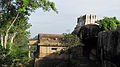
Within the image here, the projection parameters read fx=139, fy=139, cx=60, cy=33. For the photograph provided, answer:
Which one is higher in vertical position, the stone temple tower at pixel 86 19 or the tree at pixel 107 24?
the stone temple tower at pixel 86 19

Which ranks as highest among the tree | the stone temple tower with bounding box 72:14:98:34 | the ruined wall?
the stone temple tower with bounding box 72:14:98:34

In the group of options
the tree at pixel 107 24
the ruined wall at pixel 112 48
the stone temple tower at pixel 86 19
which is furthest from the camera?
the stone temple tower at pixel 86 19

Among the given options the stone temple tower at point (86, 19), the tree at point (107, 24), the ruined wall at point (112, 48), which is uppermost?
the stone temple tower at point (86, 19)

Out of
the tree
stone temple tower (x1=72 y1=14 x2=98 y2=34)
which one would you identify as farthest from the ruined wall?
stone temple tower (x1=72 y1=14 x2=98 y2=34)

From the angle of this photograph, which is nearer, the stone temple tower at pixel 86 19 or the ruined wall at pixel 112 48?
the ruined wall at pixel 112 48

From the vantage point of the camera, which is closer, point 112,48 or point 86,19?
point 112,48

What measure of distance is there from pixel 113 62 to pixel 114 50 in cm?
138

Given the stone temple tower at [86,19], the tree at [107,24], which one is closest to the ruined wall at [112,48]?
the tree at [107,24]

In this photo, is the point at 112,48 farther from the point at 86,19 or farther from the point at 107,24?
the point at 86,19

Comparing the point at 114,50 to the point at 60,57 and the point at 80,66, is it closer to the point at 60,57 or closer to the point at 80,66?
the point at 80,66

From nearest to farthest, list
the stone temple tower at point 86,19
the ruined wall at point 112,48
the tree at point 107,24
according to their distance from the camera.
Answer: the ruined wall at point 112,48 → the tree at point 107,24 → the stone temple tower at point 86,19

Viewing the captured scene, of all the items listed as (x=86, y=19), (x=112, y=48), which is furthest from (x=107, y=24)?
(x=112, y=48)

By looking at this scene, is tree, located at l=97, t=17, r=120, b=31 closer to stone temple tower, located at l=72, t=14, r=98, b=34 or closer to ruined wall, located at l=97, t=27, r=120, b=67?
stone temple tower, located at l=72, t=14, r=98, b=34

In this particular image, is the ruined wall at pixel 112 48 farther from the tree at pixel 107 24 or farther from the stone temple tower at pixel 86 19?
the stone temple tower at pixel 86 19
